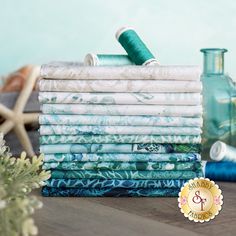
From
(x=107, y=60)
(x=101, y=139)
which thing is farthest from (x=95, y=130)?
(x=107, y=60)

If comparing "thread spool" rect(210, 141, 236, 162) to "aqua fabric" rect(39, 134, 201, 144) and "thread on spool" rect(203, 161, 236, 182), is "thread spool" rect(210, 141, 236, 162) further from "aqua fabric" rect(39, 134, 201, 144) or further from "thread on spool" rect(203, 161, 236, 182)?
"aqua fabric" rect(39, 134, 201, 144)

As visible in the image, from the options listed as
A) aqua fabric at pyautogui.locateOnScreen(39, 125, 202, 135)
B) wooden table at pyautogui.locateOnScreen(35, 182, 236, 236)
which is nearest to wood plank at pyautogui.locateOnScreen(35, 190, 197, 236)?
wooden table at pyautogui.locateOnScreen(35, 182, 236, 236)

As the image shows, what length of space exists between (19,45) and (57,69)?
25.2 inches

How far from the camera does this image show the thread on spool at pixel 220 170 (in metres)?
1.22

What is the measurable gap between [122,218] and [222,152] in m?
0.30

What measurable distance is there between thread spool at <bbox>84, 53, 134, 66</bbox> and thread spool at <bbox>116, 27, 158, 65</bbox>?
0.04 feet

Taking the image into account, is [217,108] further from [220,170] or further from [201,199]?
[201,199]

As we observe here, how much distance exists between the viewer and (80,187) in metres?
1.11

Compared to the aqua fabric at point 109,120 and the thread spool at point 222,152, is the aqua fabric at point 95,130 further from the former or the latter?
the thread spool at point 222,152

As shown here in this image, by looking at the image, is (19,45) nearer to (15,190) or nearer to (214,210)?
(214,210)

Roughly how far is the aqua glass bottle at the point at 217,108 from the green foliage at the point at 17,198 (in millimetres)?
545

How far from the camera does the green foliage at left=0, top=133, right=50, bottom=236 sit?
68cm

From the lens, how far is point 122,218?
3.22 ft

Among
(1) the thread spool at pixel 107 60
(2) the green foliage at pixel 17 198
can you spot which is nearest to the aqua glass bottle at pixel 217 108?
(1) the thread spool at pixel 107 60
